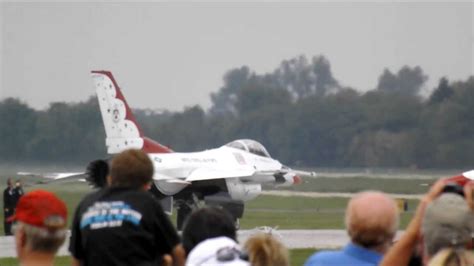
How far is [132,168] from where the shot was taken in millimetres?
7793

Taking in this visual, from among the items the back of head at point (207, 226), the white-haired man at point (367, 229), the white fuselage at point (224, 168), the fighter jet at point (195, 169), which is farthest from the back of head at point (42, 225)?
the white fuselage at point (224, 168)

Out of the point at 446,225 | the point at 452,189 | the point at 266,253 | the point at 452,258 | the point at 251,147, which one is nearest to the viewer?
the point at 452,258

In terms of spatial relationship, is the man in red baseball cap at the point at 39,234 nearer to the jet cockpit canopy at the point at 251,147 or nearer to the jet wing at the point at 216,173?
the jet wing at the point at 216,173

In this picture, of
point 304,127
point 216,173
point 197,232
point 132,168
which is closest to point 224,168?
point 216,173

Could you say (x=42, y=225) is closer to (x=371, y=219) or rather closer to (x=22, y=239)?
(x=22, y=239)

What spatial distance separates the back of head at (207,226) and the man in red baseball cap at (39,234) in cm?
95

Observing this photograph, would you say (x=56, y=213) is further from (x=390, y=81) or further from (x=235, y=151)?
(x=390, y=81)

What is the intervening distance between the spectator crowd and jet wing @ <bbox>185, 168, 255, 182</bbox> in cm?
2356

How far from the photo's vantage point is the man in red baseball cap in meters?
6.52

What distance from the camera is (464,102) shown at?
4753 centimetres

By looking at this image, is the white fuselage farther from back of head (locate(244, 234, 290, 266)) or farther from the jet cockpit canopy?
back of head (locate(244, 234, 290, 266))

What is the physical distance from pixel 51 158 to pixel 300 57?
25.1 metres

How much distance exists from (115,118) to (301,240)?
7.77 meters

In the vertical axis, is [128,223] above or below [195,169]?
above
